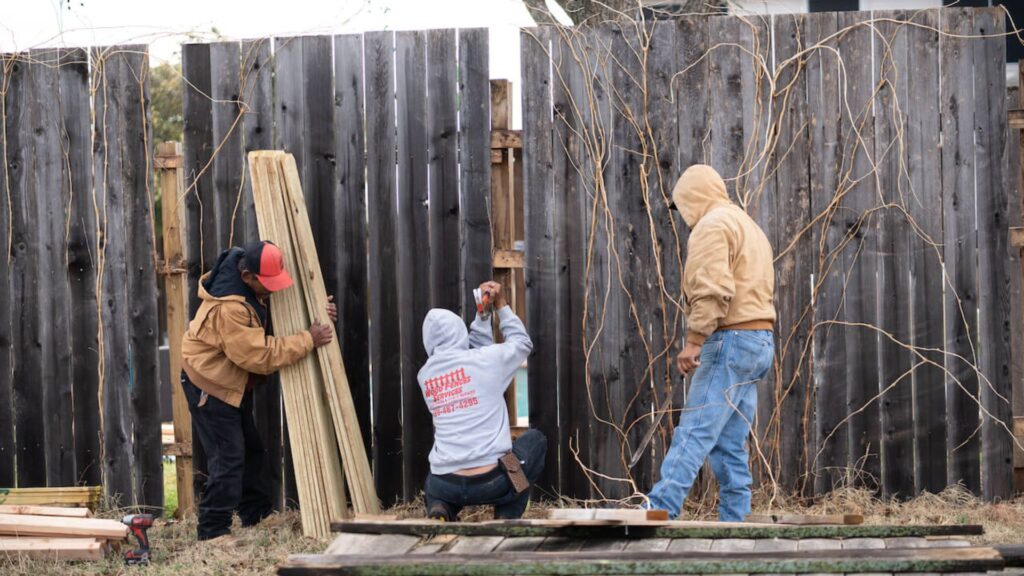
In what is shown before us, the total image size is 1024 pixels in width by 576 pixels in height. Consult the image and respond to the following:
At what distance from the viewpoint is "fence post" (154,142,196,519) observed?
21.2 feet

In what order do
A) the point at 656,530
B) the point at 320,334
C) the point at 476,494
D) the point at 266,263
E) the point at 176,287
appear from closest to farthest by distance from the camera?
the point at 656,530 → the point at 476,494 → the point at 266,263 → the point at 320,334 → the point at 176,287

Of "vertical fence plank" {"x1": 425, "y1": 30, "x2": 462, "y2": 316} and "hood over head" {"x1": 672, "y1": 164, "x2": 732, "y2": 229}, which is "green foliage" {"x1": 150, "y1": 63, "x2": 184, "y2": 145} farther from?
"hood over head" {"x1": 672, "y1": 164, "x2": 732, "y2": 229}

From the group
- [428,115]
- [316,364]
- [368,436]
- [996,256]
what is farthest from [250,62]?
[996,256]

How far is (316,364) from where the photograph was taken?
614 cm

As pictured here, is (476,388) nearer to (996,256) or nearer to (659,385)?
(659,385)

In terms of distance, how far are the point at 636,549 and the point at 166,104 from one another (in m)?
15.3

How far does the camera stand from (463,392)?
18.2 ft

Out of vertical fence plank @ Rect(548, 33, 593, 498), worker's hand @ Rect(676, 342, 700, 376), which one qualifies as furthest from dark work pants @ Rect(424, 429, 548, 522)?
worker's hand @ Rect(676, 342, 700, 376)

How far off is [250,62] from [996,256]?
13.7 feet

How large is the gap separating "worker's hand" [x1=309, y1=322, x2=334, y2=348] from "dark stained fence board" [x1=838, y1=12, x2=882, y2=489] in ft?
9.02

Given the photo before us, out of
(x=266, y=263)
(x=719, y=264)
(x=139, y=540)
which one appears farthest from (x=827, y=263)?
(x=139, y=540)

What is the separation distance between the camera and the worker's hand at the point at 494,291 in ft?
19.6

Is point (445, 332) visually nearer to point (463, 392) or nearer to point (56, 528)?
point (463, 392)

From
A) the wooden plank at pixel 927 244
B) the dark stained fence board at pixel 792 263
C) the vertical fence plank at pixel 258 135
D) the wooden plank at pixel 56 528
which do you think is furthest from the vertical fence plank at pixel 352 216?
the wooden plank at pixel 927 244
